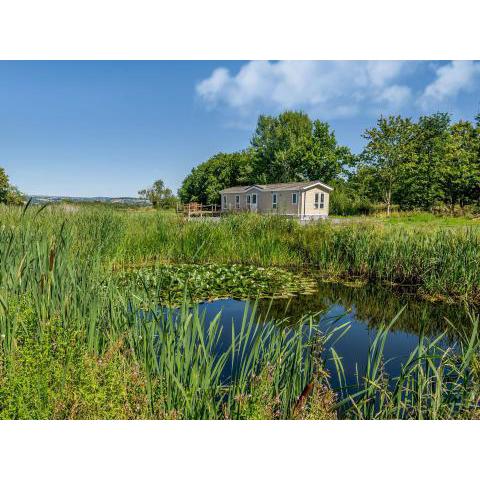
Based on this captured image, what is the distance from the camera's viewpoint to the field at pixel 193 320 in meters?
1.80

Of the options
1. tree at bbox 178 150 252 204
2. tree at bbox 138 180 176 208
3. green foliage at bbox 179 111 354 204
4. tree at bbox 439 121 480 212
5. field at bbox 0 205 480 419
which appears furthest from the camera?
green foliage at bbox 179 111 354 204

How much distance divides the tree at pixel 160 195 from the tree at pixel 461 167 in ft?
49.1

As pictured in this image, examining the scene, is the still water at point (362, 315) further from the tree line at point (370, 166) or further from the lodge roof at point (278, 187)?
the lodge roof at point (278, 187)

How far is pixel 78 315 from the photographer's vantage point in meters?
2.34

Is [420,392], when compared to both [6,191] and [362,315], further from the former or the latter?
[6,191]

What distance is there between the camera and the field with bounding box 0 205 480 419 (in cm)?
180

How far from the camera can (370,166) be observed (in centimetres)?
2344

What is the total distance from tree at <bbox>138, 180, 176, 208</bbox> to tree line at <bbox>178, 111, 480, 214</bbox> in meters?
3.00

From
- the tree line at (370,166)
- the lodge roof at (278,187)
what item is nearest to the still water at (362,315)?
the tree line at (370,166)

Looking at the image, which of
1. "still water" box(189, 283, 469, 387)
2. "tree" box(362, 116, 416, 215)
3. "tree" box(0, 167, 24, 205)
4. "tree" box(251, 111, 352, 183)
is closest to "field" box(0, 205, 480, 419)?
"still water" box(189, 283, 469, 387)

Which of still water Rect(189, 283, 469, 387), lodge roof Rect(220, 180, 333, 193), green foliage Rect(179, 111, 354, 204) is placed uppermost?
green foliage Rect(179, 111, 354, 204)

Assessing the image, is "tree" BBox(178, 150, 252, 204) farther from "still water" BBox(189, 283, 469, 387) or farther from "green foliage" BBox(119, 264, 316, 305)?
"still water" BBox(189, 283, 469, 387)
